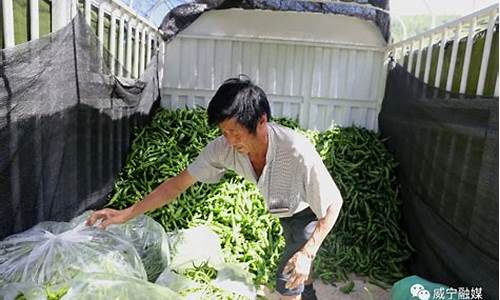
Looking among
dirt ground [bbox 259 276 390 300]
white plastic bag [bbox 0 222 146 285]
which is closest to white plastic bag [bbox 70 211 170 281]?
white plastic bag [bbox 0 222 146 285]

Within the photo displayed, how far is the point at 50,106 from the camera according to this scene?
2062 mm

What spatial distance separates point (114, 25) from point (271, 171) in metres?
2.26

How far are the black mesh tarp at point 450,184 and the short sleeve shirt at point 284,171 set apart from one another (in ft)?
3.18

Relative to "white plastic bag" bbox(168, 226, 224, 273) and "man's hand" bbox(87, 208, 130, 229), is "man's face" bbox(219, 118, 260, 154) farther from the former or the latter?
"white plastic bag" bbox(168, 226, 224, 273)

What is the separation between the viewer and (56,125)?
216 cm

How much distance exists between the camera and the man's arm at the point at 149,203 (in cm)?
192

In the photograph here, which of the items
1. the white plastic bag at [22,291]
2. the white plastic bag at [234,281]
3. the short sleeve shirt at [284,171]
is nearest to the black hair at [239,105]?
the short sleeve shirt at [284,171]

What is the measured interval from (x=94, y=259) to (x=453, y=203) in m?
2.18

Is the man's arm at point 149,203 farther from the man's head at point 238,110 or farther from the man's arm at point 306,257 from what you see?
the man's arm at point 306,257

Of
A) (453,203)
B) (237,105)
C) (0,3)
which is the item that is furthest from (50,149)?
(453,203)

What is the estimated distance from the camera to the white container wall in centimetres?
472

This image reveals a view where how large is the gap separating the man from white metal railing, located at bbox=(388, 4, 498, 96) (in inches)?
54.2

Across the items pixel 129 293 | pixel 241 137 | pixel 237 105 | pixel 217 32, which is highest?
pixel 217 32

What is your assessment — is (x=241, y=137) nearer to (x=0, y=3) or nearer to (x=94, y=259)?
(x=94, y=259)
